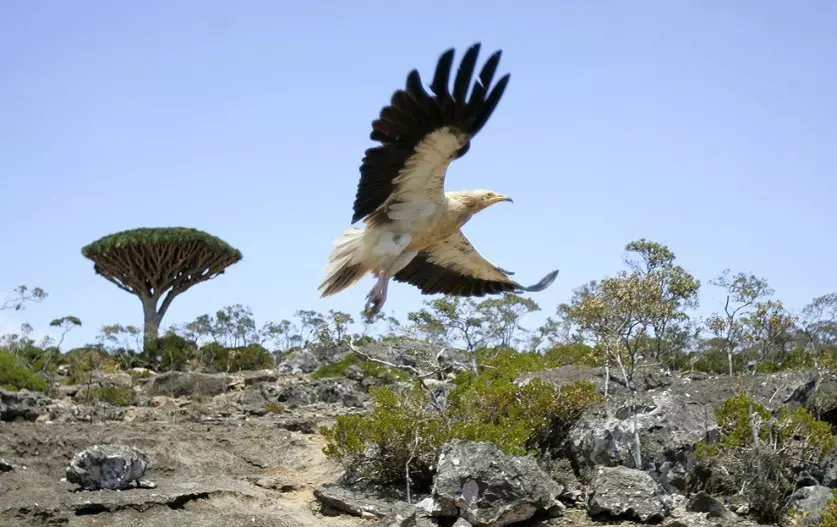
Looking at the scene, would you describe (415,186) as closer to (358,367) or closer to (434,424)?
(434,424)

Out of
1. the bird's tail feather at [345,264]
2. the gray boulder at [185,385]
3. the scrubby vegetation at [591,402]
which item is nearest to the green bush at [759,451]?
the scrubby vegetation at [591,402]

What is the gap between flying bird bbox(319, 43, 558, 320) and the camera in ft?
21.7

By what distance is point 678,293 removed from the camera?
12.6m

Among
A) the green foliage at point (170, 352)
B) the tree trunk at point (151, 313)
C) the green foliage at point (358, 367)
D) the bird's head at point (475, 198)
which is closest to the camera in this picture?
the bird's head at point (475, 198)

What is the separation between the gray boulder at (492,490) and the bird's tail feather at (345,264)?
2.22 meters

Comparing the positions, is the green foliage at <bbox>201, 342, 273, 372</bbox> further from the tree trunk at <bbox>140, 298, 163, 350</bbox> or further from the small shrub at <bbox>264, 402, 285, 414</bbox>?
the small shrub at <bbox>264, 402, 285, 414</bbox>

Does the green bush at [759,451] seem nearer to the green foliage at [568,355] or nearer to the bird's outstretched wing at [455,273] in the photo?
the bird's outstretched wing at [455,273]

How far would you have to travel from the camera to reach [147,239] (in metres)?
32.8

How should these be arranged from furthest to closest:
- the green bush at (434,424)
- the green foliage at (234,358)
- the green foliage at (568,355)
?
the green foliage at (234,358) → the green foliage at (568,355) → the green bush at (434,424)

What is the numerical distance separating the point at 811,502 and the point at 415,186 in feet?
17.1

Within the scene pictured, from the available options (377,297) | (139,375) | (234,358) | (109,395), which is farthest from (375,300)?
(234,358)

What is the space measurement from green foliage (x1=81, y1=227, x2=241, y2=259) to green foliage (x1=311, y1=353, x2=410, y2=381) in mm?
13254

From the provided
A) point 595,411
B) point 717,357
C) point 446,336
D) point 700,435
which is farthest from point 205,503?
point 717,357

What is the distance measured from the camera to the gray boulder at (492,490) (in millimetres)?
8352
